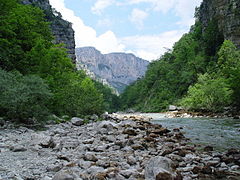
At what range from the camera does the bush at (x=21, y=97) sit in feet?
38.7

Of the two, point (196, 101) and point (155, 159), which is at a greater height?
point (196, 101)

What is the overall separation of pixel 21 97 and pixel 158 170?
9193mm

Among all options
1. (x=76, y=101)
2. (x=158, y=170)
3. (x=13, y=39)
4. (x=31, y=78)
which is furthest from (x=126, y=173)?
Answer: (x=76, y=101)

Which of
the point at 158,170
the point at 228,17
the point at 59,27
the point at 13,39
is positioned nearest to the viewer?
the point at 158,170

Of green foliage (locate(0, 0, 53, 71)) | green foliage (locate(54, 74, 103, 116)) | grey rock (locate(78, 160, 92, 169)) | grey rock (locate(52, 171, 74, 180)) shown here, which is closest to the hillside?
green foliage (locate(54, 74, 103, 116))

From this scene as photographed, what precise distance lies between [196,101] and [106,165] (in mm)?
32692

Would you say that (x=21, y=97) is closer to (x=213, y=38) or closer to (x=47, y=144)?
(x=47, y=144)

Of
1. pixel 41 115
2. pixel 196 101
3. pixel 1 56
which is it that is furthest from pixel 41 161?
pixel 196 101

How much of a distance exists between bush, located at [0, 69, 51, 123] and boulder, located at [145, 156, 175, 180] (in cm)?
871

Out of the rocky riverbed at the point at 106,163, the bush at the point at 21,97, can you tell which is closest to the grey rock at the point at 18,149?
the rocky riverbed at the point at 106,163

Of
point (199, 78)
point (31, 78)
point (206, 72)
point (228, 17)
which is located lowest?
point (31, 78)

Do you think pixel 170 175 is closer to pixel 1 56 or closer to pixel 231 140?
pixel 231 140

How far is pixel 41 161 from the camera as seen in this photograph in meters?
6.28

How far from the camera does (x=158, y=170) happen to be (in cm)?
523
